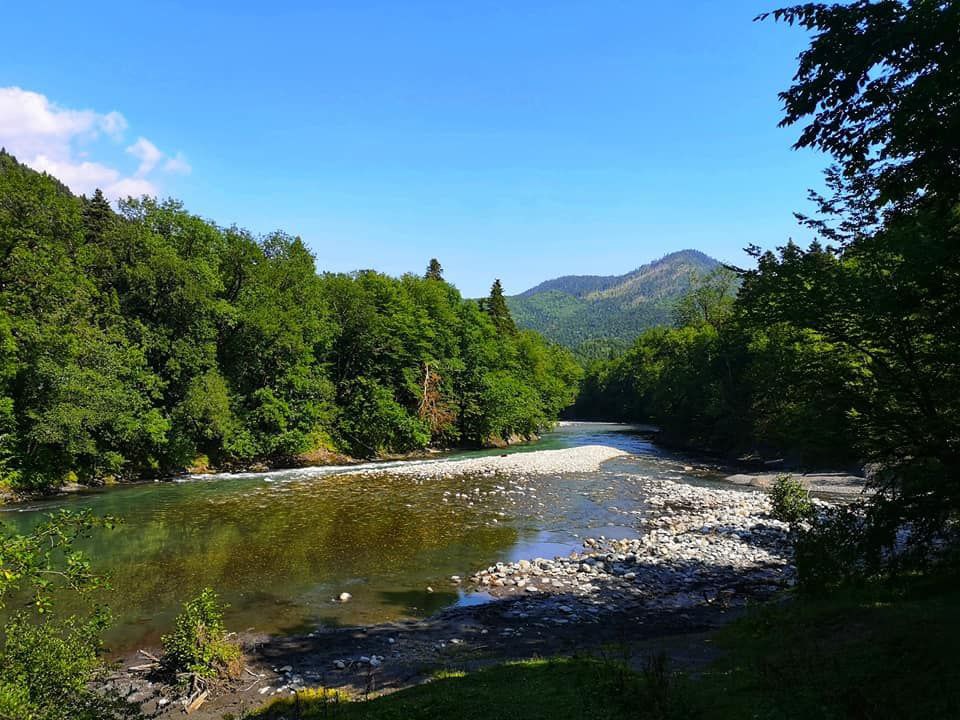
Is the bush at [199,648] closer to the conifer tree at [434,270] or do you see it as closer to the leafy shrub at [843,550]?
the leafy shrub at [843,550]

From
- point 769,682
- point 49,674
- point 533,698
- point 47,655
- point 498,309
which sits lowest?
point 533,698

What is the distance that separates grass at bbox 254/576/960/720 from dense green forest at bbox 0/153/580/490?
91.6 feet

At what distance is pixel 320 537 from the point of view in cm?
2017

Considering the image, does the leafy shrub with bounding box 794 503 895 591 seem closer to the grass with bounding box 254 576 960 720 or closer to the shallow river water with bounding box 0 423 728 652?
the grass with bounding box 254 576 960 720

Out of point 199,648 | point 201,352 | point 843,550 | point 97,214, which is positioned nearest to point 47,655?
point 199,648

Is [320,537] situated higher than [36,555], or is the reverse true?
[36,555]

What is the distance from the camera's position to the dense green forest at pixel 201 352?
93.4 ft

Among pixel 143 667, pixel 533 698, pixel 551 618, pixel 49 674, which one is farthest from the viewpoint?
pixel 551 618

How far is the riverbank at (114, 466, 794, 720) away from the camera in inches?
390

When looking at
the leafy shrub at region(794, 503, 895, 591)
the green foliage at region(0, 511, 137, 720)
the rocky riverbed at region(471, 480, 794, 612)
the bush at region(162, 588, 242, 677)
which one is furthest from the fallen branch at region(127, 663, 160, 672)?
the leafy shrub at region(794, 503, 895, 591)

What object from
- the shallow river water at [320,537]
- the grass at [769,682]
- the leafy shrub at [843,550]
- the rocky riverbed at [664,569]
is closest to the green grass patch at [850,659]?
the grass at [769,682]

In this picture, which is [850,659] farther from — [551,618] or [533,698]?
[551,618]

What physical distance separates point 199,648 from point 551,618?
24.4 ft

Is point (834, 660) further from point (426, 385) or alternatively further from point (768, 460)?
point (426, 385)
